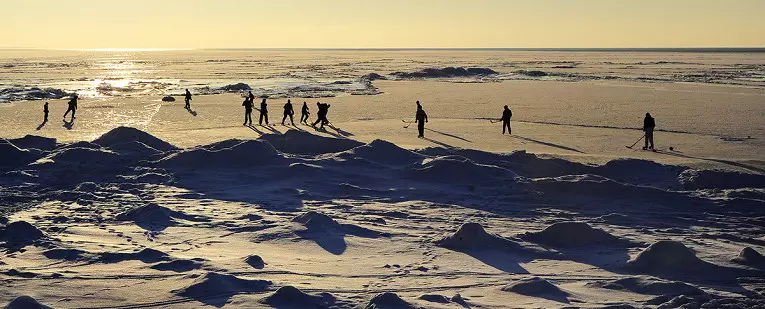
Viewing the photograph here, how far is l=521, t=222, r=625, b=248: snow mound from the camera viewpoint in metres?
11.6

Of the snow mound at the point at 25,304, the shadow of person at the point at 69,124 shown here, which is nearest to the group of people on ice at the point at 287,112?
the shadow of person at the point at 69,124

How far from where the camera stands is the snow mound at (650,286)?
9.27 meters

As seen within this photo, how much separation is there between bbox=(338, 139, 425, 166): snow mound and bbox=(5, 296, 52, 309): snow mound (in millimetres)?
10471

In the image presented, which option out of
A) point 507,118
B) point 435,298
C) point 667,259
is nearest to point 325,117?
point 507,118

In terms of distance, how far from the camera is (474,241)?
11.4 m

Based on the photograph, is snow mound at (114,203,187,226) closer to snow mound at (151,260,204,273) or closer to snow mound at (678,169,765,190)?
snow mound at (151,260,204,273)

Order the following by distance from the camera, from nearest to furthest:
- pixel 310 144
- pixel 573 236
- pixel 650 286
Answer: pixel 650 286, pixel 573 236, pixel 310 144

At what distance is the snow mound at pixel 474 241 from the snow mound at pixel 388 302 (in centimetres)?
281

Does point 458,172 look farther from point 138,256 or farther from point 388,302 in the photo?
point 388,302

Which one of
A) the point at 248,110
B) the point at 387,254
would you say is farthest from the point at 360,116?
the point at 387,254

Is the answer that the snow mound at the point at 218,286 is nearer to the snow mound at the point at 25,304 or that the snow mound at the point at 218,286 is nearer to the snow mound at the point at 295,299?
the snow mound at the point at 295,299

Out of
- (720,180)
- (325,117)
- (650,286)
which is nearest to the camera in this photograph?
(650,286)

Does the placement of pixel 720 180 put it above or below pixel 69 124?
above

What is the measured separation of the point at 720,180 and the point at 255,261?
10.6 meters
